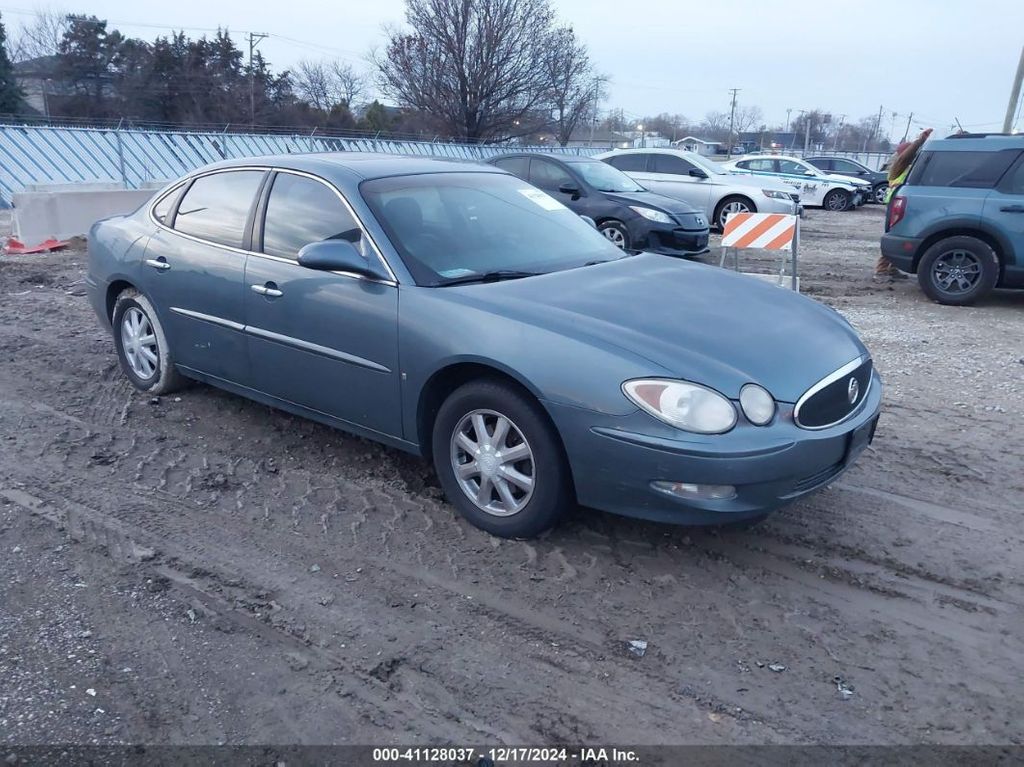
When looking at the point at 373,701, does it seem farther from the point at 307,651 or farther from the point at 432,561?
the point at 432,561

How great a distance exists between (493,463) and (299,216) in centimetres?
185

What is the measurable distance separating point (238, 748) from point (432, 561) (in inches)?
49.8

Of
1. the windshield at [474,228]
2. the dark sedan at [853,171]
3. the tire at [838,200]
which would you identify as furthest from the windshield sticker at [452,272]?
the dark sedan at [853,171]

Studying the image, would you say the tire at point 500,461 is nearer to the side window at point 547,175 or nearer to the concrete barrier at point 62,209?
the side window at point 547,175

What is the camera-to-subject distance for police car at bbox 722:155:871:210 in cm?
2369

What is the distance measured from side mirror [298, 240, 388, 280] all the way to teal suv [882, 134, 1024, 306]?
7.55 meters

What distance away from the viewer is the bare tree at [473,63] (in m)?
43.0

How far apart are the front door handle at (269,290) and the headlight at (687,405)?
83.9 inches

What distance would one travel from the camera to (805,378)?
Result: 11.7ft

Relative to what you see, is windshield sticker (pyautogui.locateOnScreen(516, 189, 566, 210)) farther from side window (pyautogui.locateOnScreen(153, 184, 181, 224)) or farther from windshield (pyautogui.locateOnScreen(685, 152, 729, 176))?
windshield (pyautogui.locateOnScreen(685, 152, 729, 176))

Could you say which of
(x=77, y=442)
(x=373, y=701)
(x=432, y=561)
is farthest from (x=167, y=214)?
(x=373, y=701)

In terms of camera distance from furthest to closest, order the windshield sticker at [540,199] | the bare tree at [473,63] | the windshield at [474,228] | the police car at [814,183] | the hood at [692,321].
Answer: the bare tree at [473,63]
the police car at [814,183]
the windshield sticker at [540,199]
the windshield at [474,228]
the hood at [692,321]

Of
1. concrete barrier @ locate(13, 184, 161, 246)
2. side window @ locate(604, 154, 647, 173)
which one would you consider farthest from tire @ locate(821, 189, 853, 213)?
concrete barrier @ locate(13, 184, 161, 246)

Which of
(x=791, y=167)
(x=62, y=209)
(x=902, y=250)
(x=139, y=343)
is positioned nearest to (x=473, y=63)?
(x=791, y=167)
